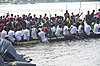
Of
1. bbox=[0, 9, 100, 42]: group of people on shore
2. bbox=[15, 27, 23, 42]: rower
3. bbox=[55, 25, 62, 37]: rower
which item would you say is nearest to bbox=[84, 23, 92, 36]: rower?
bbox=[0, 9, 100, 42]: group of people on shore

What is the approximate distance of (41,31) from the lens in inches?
878

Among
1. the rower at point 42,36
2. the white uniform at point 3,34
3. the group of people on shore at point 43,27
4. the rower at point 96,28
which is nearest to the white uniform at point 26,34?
the group of people on shore at point 43,27

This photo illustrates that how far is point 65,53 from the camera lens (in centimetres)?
1928

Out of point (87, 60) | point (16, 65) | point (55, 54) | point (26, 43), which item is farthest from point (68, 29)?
point (16, 65)

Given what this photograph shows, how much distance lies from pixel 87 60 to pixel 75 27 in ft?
22.4

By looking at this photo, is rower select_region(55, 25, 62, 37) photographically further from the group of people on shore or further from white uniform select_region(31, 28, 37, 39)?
white uniform select_region(31, 28, 37, 39)

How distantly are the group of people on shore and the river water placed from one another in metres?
0.85

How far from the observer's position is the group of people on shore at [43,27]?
71.6ft

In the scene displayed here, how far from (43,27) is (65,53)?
161 inches

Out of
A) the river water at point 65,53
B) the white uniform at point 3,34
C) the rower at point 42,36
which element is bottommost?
the river water at point 65,53

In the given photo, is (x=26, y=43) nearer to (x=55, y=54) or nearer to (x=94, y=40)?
(x=55, y=54)

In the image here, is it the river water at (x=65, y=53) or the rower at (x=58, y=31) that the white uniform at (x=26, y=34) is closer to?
the river water at (x=65, y=53)

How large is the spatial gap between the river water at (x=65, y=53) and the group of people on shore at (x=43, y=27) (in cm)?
85

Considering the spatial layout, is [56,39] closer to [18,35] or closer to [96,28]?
[18,35]
